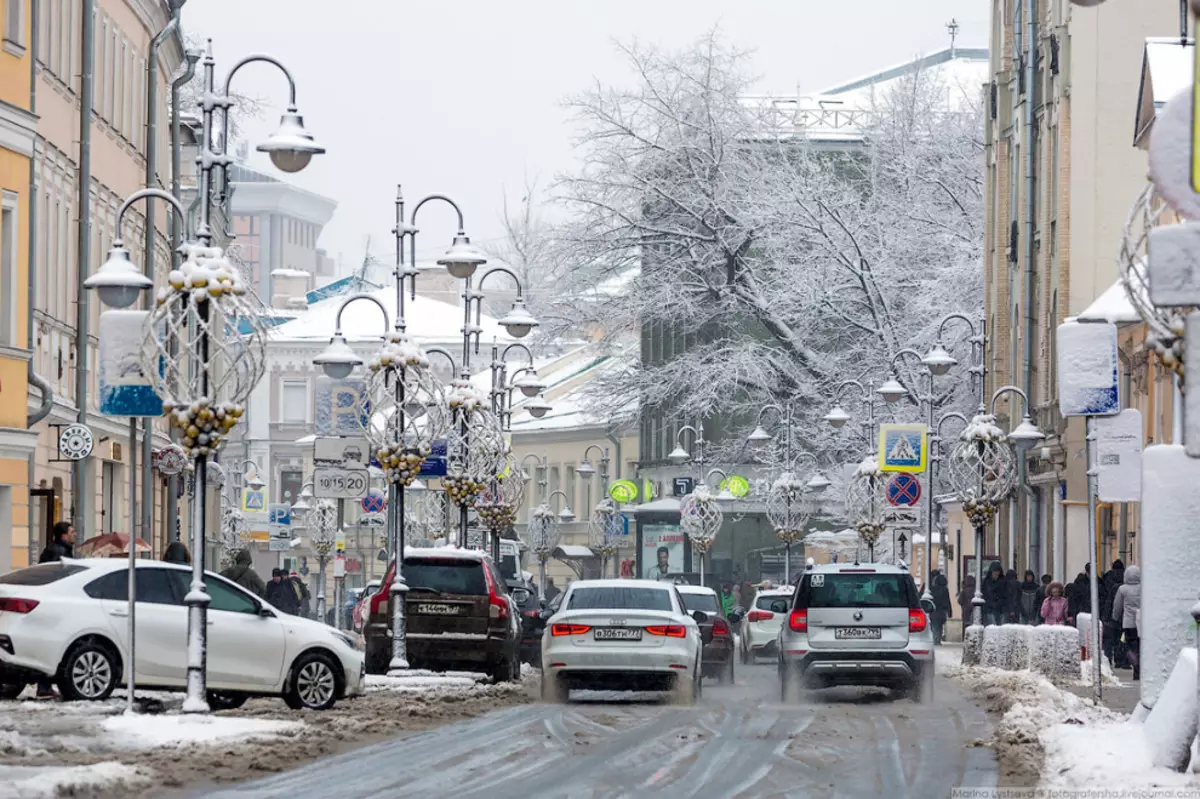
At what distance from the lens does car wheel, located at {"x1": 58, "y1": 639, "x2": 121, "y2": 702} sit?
22.8 metres

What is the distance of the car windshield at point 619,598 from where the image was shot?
91.7 ft

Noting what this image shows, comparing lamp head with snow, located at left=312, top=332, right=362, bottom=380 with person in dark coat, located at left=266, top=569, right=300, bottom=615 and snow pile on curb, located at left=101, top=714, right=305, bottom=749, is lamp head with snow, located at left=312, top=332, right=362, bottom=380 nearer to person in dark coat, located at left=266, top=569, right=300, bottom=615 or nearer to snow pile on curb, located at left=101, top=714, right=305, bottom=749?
person in dark coat, located at left=266, top=569, right=300, bottom=615

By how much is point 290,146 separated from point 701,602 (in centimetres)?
1573

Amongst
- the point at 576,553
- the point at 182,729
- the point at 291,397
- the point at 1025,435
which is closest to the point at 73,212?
the point at 1025,435

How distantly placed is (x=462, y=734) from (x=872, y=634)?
8328mm

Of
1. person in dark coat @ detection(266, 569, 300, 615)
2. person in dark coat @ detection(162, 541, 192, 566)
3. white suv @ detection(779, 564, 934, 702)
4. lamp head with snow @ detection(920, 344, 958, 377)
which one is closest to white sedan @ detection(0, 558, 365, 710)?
white suv @ detection(779, 564, 934, 702)

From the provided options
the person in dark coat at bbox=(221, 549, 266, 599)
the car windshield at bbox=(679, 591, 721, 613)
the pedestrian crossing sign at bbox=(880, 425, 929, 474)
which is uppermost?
the pedestrian crossing sign at bbox=(880, 425, 929, 474)

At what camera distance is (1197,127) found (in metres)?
11.9

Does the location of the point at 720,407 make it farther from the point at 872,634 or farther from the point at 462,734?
the point at 462,734

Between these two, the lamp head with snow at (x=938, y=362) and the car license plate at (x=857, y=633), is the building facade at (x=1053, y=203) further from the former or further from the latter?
the car license plate at (x=857, y=633)

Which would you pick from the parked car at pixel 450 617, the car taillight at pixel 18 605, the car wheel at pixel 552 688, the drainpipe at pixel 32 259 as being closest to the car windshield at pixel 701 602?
the parked car at pixel 450 617

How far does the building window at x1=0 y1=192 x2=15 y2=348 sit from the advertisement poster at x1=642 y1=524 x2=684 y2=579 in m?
43.9

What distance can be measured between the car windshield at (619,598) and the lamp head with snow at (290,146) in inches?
227

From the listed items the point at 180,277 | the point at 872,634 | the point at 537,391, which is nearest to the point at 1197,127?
the point at 180,277
